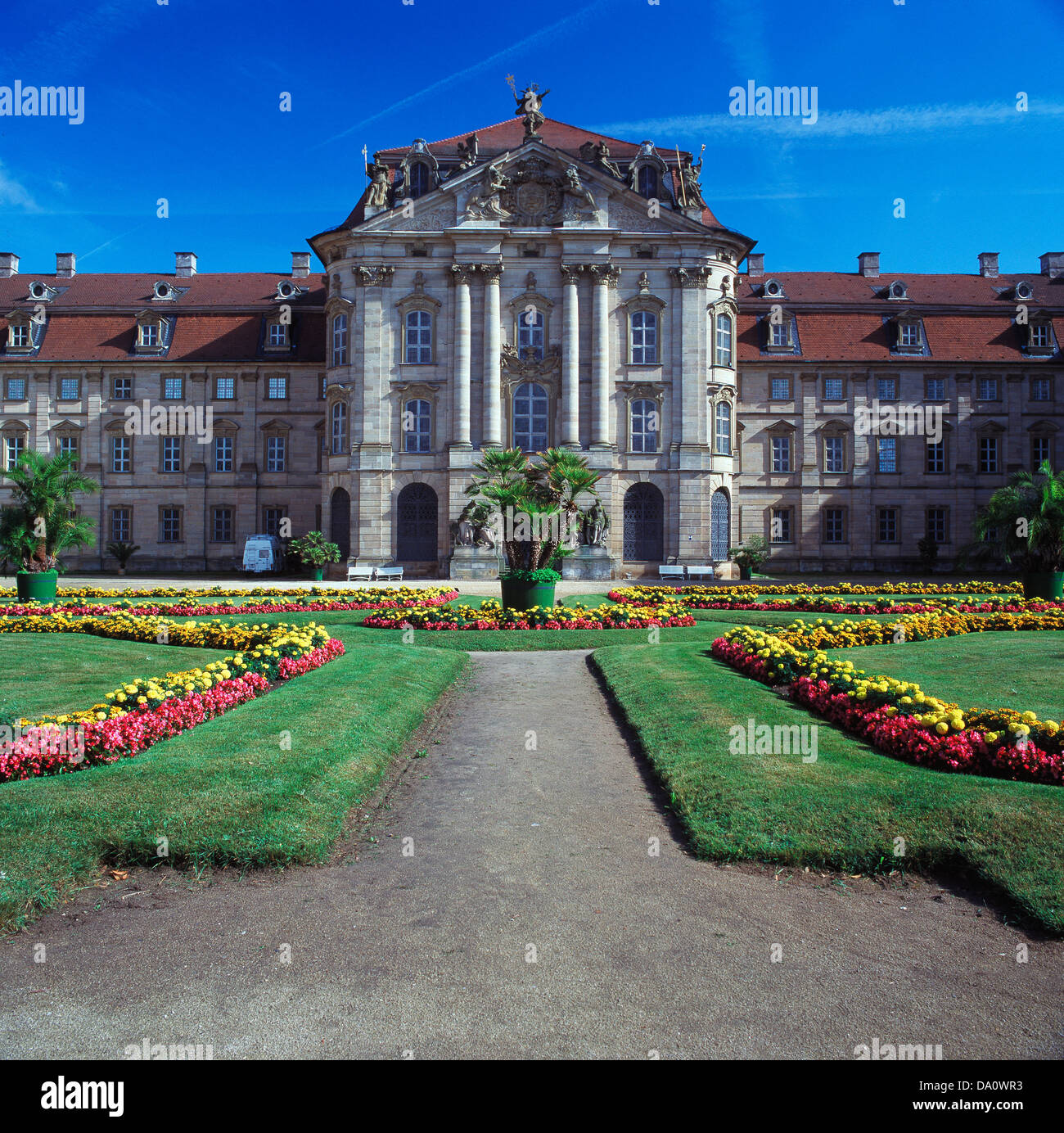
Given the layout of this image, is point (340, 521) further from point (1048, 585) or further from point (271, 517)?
point (1048, 585)

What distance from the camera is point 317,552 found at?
4591cm

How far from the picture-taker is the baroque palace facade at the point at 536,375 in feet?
156

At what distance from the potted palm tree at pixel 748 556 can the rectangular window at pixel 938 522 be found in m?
11.3

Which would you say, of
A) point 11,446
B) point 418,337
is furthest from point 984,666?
point 11,446

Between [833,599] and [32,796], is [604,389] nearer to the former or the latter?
[833,599]

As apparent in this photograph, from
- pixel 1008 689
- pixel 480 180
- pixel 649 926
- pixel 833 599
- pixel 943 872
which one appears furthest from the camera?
pixel 480 180

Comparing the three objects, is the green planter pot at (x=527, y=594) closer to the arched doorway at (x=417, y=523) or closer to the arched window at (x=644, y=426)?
the arched doorway at (x=417, y=523)

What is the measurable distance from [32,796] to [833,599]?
22045 mm

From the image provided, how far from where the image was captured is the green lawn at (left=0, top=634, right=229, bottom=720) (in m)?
12.8

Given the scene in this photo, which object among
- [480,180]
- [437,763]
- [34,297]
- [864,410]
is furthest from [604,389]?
[437,763]

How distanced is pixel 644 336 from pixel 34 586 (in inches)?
1231

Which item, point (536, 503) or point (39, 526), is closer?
point (536, 503)

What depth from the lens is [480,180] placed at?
1855 inches
